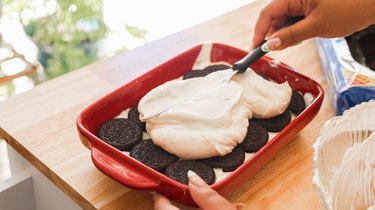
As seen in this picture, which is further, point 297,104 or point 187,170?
point 297,104

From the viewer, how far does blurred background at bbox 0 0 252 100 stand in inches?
64.9

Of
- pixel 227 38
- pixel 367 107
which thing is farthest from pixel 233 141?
pixel 227 38

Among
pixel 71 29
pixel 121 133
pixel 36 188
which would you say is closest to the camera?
pixel 121 133

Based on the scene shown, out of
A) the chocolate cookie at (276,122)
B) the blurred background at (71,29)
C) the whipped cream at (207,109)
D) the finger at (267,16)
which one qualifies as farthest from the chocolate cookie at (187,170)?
the blurred background at (71,29)

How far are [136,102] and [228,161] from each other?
201 millimetres

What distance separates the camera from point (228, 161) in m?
0.69

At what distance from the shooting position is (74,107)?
0.87 meters

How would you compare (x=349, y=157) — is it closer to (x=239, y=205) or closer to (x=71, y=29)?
(x=239, y=205)

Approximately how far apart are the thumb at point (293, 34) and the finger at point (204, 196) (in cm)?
26

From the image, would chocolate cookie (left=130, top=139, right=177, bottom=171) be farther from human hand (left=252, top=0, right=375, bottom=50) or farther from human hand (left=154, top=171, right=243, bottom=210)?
human hand (left=252, top=0, right=375, bottom=50)

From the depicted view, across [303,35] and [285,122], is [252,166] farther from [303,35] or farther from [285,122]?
[303,35]

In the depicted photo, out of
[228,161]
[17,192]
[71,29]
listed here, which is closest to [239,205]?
[228,161]

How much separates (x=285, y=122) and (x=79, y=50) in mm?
1141

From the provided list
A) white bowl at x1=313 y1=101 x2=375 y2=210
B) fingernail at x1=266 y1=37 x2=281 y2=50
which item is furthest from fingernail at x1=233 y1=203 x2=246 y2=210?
fingernail at x1=266 y1=37 x2=281 y2=50
